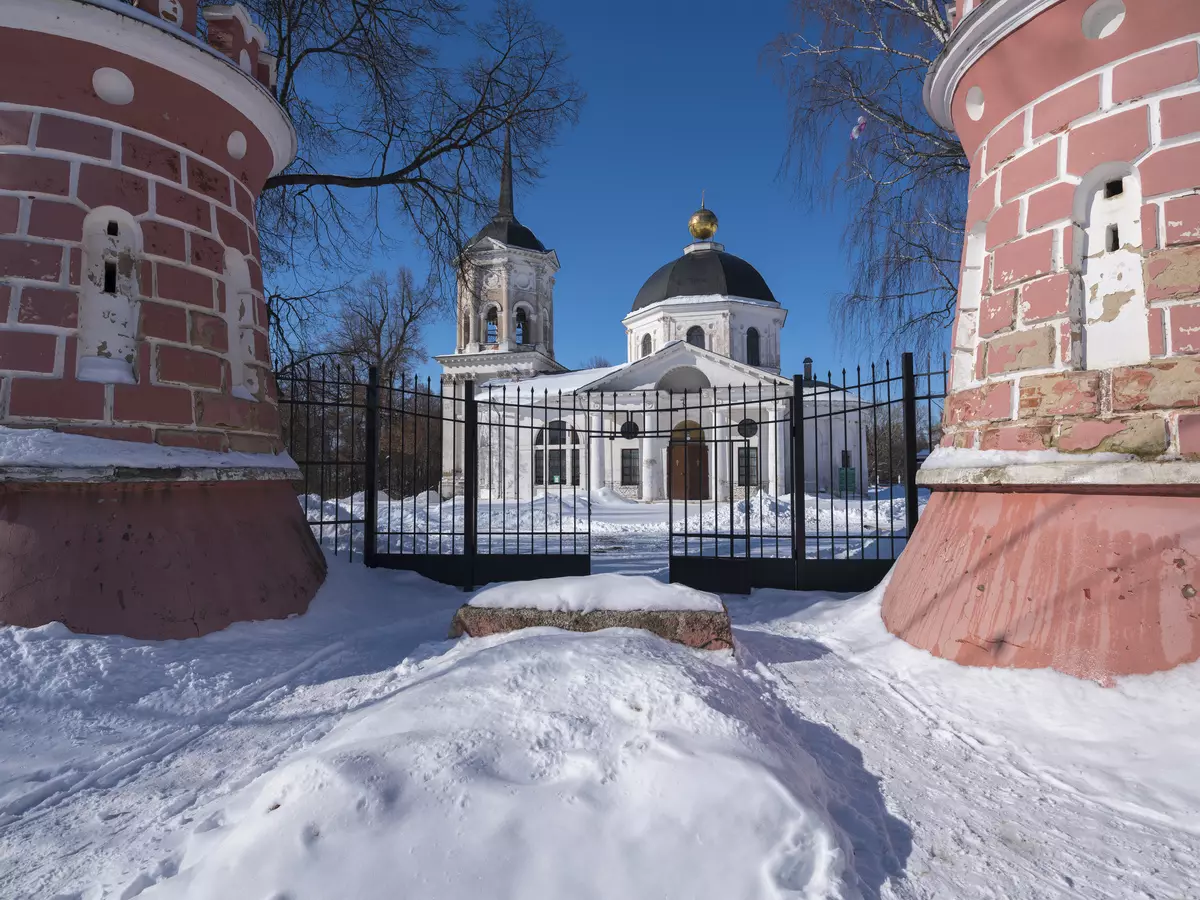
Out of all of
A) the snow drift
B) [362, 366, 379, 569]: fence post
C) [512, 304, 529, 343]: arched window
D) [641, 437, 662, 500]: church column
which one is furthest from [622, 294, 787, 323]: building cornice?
the snow drift

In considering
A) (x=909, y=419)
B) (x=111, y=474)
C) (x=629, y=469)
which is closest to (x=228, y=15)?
(x=111, y=474)

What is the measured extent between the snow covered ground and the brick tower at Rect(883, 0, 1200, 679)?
1.30ft

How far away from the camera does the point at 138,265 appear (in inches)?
190

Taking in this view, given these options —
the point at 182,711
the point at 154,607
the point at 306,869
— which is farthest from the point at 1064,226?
the point at 154,607

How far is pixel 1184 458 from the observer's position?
3.50 metres

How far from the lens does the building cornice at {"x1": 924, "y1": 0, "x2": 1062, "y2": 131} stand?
13.9ft

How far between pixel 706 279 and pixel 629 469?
10.4 meters

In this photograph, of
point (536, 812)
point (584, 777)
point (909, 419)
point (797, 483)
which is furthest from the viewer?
point (797, 483)

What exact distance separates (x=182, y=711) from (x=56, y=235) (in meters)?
3.34

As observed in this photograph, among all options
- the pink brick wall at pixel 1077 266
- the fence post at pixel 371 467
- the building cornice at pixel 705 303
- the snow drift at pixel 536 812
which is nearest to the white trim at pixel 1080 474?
the pink brick wall at pixel 1077 266

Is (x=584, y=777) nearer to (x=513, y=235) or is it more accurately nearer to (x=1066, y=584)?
(x=1066, y=584)

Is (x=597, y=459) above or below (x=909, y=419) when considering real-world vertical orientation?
above

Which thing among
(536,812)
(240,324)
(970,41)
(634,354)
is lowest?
(536,812)

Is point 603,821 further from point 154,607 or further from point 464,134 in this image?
point 464,134
